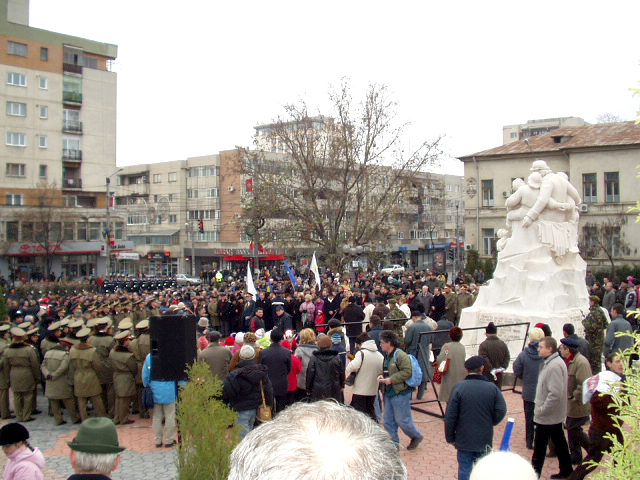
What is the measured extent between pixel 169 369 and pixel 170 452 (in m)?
2.31

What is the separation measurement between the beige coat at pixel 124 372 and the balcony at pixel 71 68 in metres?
45.8

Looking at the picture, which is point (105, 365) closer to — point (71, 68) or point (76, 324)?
point (76, 324)

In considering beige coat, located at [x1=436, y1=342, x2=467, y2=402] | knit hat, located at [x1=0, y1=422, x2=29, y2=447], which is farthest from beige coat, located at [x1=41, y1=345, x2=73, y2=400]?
beige coat, located at [x1=436, y1=342, x2=467, y2=402]

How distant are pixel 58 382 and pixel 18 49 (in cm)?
4462

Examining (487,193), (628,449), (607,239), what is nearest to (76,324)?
(628,449)

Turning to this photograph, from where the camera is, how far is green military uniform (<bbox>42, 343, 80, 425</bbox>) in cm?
1080

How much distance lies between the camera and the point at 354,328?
49.6 feet

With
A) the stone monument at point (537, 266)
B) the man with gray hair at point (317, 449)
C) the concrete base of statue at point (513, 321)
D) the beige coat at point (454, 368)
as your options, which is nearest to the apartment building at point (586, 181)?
the stone monument at point (537, 266)

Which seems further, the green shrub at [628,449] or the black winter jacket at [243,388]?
the black winter jacket at [243,388]

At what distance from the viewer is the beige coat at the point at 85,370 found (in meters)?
10.6

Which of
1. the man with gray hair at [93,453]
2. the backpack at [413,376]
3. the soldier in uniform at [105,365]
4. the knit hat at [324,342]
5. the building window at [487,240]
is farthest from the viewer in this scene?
the building window at [487,240]

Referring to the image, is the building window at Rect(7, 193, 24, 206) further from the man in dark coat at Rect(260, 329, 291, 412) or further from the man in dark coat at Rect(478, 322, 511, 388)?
the man in dark coat at Rect(478, 322, 511, 388)

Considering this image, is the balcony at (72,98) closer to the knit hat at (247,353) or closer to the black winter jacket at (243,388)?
the knit hat at (247,353)

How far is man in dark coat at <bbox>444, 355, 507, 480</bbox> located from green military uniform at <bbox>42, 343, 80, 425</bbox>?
741 cm
